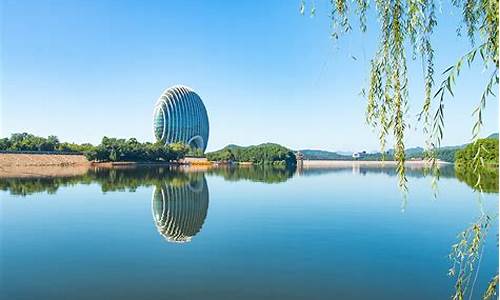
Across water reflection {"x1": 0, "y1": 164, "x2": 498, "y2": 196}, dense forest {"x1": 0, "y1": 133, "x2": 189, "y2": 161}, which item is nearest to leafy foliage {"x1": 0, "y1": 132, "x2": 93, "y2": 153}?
dense forest {"x1": 0, "y1": 133, "x2": 189, "y2": 161}

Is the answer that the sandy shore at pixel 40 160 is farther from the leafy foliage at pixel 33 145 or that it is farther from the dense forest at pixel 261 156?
the dense forest at pixel 261 156

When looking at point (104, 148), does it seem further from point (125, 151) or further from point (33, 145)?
point (33, 145)

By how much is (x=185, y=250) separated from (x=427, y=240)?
661 cm

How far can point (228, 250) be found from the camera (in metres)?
10.3

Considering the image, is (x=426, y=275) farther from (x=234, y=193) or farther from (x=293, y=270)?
(x=234, y=193)

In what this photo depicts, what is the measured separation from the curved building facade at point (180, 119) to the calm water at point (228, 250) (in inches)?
2847

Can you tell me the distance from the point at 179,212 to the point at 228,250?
667 centimetres

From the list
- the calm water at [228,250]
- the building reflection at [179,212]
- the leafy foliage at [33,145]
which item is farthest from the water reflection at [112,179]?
the leafy foliage at [33,145]

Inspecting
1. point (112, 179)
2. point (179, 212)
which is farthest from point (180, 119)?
point (179, 212)

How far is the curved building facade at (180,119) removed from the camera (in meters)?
90.4

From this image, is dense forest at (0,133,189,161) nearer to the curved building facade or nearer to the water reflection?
the water reflection

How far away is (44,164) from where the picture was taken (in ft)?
192

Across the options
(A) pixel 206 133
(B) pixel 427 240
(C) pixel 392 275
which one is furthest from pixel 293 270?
(A) pixel 206 133

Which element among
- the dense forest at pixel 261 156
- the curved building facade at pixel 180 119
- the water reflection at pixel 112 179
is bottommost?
the water reflection at pixel 112 179
